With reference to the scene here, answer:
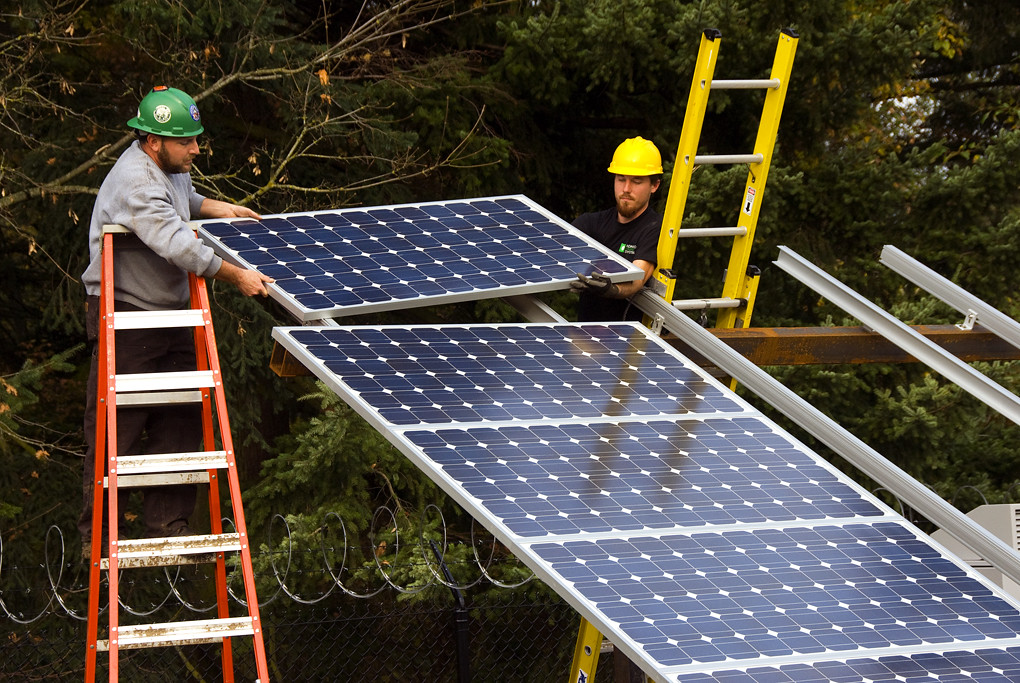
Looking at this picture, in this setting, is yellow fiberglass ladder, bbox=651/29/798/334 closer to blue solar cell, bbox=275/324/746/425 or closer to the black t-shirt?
the black t-shirt

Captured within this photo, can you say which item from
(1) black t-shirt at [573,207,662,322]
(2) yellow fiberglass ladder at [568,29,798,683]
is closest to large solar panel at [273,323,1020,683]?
(2) yellow fiberglass ladder at [568,29,798,683]

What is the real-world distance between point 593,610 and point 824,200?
11.1 m

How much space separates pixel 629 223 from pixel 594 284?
1545 mm

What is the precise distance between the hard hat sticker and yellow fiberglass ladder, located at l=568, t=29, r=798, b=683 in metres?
2.69

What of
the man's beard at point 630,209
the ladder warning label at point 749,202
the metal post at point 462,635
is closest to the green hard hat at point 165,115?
the man's beard at point 630,209

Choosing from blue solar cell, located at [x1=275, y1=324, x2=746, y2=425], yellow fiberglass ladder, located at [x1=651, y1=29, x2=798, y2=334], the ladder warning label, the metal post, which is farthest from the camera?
the metal post

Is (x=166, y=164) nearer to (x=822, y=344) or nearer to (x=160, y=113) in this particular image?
(x=160, y=113)

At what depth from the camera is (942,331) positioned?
7.25 metres

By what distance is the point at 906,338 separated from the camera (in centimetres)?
640

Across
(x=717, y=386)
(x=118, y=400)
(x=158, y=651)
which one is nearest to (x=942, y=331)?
(x=717, y=386)

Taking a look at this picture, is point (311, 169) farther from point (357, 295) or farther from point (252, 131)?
point (357, 295)

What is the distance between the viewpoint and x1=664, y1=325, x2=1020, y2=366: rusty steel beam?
268 inches

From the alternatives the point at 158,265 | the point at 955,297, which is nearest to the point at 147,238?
the point at 158,265

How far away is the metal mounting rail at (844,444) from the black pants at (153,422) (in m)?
2.54
